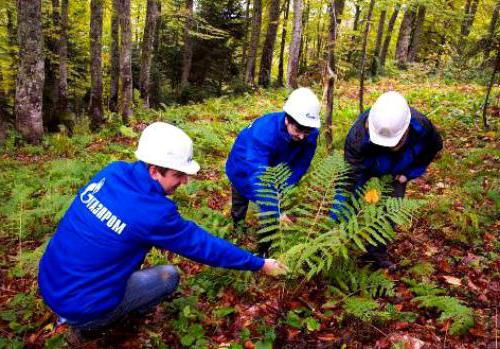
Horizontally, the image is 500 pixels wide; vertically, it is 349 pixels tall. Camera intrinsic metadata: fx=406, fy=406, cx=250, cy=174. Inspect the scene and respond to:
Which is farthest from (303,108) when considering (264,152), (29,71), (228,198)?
(29,71)

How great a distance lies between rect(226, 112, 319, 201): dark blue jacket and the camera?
448 cm

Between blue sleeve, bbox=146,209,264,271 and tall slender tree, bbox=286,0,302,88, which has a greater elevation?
tall slender tree, bbox=286,0,302,88

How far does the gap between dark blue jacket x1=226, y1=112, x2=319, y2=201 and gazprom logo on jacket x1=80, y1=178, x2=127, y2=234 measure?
1.70 meters

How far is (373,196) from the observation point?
155 inches

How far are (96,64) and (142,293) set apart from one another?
12453 millimetres

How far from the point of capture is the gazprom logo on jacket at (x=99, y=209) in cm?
293

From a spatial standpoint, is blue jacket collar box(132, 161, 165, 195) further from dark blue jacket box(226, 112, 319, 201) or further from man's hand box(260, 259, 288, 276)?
dark blue jacket box(226, 112, 319, 201)

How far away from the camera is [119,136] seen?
1120cm

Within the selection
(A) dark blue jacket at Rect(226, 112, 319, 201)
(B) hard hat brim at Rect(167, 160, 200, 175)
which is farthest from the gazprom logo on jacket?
(A) dark blue jacket at Rect(226, 112, 319, 201)

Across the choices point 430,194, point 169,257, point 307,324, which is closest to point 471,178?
point 430,194

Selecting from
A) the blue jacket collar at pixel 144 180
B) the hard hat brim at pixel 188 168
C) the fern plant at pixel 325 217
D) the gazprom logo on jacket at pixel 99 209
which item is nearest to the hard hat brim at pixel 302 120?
the fern plant at pixel 325 217

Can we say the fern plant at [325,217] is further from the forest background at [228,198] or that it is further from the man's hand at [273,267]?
the forest background at [228,198]

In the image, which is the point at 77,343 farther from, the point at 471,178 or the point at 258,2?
the point at 258,2

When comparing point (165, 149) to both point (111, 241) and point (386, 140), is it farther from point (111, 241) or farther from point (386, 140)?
point (386, 140)
